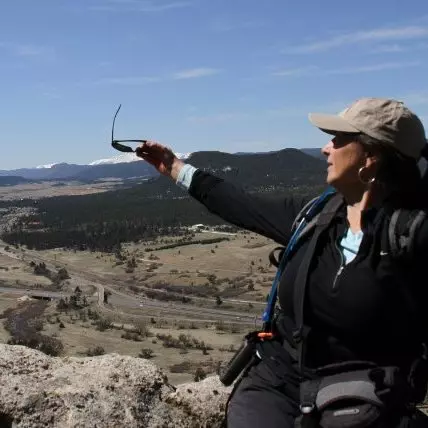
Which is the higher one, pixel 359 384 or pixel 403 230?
pixel 403 230

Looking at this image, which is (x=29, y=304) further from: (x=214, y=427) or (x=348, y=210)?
(x=348, y=210)

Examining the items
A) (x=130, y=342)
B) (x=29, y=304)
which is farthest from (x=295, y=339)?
(x=29, y=304)

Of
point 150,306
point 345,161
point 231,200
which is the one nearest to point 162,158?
point 231,200

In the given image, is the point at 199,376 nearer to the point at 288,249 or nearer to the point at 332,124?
the point at 288,249

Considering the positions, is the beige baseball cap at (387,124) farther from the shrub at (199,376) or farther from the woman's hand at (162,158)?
the shrub at (199,376)

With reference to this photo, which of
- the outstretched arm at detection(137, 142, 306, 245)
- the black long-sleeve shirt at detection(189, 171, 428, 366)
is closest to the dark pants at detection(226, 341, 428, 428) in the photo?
the black long-sleeve shirt at detection(189, 171, 428, 366)

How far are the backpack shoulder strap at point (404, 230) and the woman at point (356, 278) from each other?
26mm

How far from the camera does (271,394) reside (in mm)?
2902

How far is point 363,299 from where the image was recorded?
2.58 m

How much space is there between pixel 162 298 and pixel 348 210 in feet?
189

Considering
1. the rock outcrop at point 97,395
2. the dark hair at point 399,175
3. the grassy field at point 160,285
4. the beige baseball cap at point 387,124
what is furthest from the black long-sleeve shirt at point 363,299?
the grassy field at point 160,285

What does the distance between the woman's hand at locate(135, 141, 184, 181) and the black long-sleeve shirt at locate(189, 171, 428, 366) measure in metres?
0.95

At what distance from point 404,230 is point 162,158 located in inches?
59.9

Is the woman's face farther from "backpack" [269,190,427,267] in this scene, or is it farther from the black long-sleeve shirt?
"backpack" [269,190,427,267]
